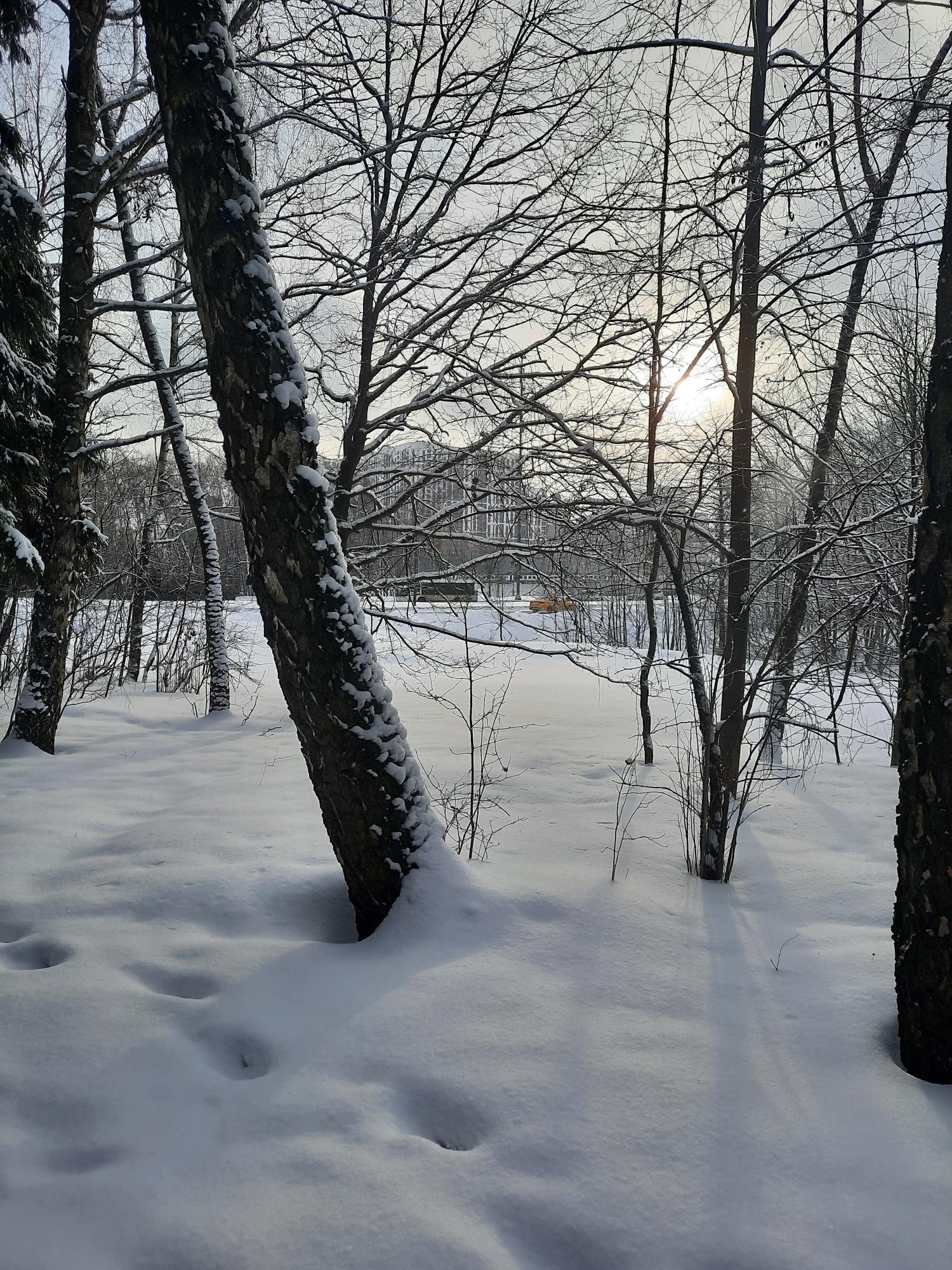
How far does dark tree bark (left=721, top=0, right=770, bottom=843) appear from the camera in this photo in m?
3.92

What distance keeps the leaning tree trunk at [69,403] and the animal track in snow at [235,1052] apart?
401 centimetres

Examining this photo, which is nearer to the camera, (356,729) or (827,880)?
(356,729)

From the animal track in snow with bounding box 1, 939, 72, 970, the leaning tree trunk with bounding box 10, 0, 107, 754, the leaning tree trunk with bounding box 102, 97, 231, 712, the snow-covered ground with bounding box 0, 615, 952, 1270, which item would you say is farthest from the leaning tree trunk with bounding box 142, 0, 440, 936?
the leaning tree trunk with bounding box 102, 97, 231, 712

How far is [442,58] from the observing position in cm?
475

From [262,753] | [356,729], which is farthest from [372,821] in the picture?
[262,753]

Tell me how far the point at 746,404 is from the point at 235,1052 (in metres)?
3.89

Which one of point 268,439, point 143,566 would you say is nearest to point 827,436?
point 268,439

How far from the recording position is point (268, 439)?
2422 millimetres

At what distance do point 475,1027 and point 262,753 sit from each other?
3.88 meters

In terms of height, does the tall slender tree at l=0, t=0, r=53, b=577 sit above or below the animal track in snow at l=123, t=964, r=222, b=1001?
above

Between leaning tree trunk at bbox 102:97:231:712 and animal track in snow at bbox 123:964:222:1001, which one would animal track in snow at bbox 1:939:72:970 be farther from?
leaning tree trunk at bbox 102:97:231:712

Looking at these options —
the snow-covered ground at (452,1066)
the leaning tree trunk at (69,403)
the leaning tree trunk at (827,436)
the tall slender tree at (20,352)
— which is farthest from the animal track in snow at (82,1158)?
the leaning tree trunk at (69,403)

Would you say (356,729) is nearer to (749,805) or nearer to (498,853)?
(498,853)

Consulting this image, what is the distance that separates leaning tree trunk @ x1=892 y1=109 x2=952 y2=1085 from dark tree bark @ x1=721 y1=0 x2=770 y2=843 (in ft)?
6.31
